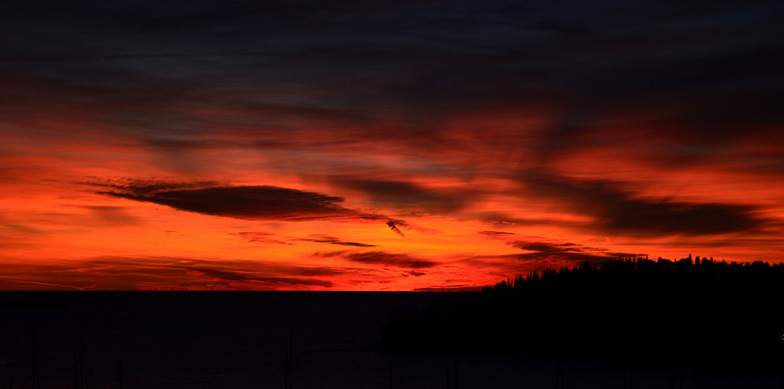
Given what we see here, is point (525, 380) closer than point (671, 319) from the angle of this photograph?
Yes

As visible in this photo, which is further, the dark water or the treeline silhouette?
the treeline silhouette

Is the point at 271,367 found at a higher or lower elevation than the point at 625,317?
lower

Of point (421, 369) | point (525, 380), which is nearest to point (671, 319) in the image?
point (525, 380)

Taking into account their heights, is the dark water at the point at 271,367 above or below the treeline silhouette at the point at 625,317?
below

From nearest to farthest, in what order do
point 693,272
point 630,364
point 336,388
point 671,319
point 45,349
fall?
point 336,388 → point 630,364 → point 671,319 → point 693,272 → point 45,349

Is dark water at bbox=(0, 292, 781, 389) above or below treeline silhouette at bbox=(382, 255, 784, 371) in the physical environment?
below

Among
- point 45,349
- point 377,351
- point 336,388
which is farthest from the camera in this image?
point 45,349

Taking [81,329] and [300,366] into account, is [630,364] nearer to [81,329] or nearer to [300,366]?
[300,366]

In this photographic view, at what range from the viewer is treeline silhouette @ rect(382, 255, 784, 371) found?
61.8 metres

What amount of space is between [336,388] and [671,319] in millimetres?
27344

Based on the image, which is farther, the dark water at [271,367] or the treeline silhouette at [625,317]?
the treeline silhouette at [625,317]

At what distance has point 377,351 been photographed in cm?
8106

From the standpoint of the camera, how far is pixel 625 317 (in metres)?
66.4

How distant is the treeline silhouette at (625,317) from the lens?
2432 inches
